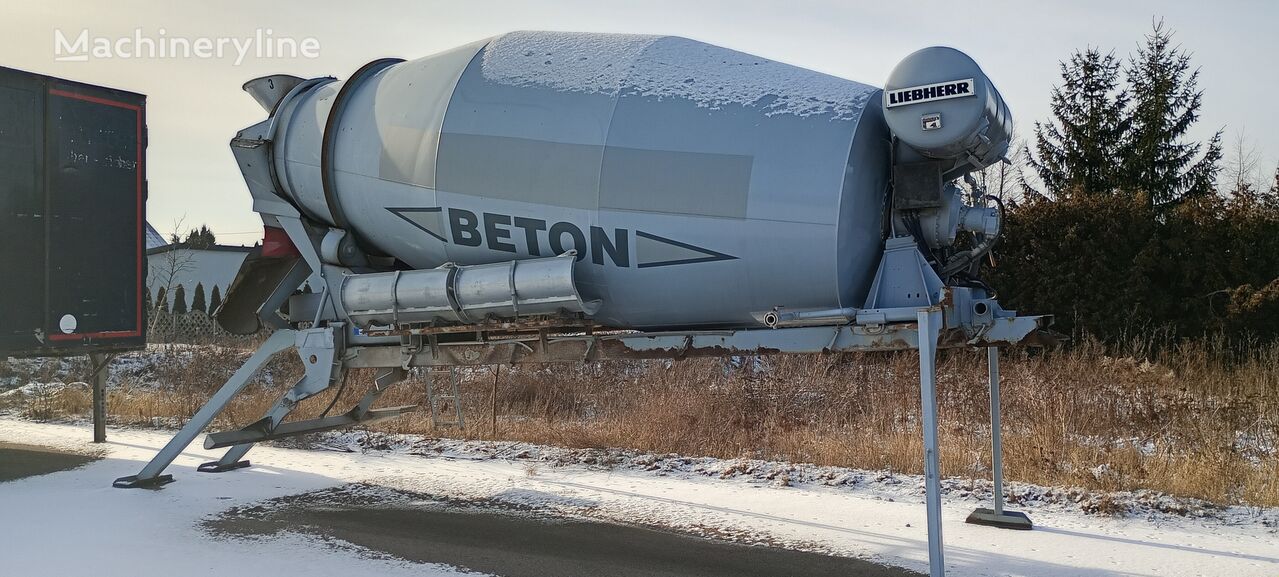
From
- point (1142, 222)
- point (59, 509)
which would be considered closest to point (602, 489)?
point (59, 509)

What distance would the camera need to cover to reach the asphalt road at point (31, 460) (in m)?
8.77

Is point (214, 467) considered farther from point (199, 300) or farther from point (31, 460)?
point (199, 300)

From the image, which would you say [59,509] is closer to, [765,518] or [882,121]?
[765,518]

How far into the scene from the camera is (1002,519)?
6.18 m

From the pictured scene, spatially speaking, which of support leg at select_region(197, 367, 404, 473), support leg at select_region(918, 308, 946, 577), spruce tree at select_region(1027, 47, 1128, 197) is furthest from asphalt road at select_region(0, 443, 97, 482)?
spruce tree at select_region(1027, 47, 1128, 197)

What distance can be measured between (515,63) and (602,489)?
3522 mm

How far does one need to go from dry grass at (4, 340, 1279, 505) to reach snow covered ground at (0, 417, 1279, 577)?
1.91ft

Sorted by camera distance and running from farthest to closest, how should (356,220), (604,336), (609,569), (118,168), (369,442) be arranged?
(369,442)
(118,168)
(356,220)
(604,336)
(609,569)

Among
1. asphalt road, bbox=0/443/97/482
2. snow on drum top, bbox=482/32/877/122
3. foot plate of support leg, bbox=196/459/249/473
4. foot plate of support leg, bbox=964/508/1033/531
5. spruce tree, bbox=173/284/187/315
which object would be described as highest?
snow on drum top, bbox=482/32/877/122

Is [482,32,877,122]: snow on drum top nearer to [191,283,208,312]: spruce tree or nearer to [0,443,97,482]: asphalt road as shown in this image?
[0,443,97,482]: asphalt road

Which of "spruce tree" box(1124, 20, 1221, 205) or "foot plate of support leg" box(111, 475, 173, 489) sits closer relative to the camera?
"foot plate of support leg" box(111, 475, 173, 489)

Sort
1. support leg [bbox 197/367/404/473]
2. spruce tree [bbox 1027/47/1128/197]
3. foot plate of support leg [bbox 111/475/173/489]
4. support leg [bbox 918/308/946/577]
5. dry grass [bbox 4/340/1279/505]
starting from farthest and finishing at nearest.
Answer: spruce tree [bbox 1027/47/1128/197]
foot plate of support leg [bbox 111/475/173/489]
dry grass [bbox 4/340/1279/505]
support leg [bbox 197/367/404/473]
support leg [bbox 918/308/946/577]

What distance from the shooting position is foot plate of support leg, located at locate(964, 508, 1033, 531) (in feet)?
20.0

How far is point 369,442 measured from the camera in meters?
10.1
